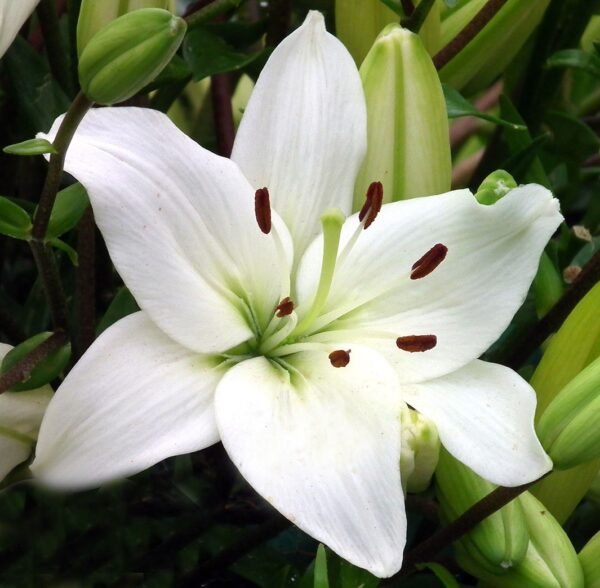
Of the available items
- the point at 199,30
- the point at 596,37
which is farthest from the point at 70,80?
the point at 596,37

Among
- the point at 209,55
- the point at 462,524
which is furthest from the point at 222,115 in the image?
the point at 462,524

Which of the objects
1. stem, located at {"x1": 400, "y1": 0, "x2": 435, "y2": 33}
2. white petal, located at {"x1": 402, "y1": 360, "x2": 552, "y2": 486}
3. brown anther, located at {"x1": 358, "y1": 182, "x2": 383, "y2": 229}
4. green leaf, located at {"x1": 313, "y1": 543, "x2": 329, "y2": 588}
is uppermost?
stem, located at {"x1": 400, "y1": 0, "x2": 435, "y2": 33}

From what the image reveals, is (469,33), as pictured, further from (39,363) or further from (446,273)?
(39,363)

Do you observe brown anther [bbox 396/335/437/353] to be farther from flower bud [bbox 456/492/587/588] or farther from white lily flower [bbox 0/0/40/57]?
white lily flower [bbox 0/0/40/57]

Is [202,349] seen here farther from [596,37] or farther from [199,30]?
[596,37]

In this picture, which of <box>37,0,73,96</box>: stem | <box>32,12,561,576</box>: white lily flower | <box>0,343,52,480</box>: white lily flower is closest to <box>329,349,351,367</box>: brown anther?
<box>32,12,561,576</box>: white lily flower

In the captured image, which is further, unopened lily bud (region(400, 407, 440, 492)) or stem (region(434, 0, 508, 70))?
stem (region(434, 0, 508, 70))

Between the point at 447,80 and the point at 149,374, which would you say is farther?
the point at 447,80
